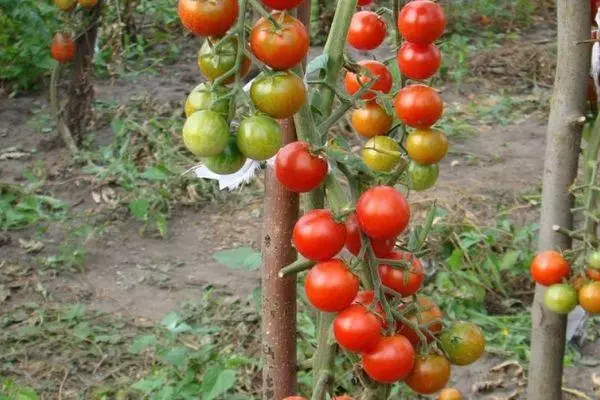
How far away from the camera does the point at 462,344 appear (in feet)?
2.91

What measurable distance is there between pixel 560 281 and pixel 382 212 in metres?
1.04

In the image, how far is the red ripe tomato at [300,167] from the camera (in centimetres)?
80

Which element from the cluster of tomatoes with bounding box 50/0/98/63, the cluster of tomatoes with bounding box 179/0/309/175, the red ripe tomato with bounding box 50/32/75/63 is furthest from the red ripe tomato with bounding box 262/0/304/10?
the red ripe tomato with bounding box 50/32/75/63

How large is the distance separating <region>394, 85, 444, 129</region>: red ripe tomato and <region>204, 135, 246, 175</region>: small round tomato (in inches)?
10.1

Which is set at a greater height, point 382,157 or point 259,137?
point 259,137

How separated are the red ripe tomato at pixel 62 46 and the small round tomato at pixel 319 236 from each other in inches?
135

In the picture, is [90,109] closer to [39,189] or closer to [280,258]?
[39,189]

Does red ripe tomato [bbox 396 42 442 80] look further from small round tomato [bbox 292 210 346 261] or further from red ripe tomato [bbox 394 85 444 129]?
small round tomato [bbox 292 210 346 261]

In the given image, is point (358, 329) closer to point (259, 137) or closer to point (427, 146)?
point (259, 137)

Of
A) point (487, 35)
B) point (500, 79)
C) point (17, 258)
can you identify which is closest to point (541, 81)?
point (500, 79)

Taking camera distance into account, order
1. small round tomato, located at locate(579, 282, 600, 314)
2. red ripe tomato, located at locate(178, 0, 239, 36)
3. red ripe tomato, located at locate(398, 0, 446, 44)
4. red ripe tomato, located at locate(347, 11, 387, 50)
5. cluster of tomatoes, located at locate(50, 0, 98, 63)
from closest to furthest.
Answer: red ripe tomato, located at locate(178, 0, 239, 36), red ripe tomato, located at locate(398, 0, 446, 44), red ripe tomato, located at locate(347, 11, 387, 50), small round tomato, located at locate(579, 282, 600, 314), cluster of tomatoes, located at locate(50, 0, 98, 63)

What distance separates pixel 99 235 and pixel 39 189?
1.74 feet

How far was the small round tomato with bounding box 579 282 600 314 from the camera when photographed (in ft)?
5.24

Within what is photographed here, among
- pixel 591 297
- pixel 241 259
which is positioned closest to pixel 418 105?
pixel 591 297
